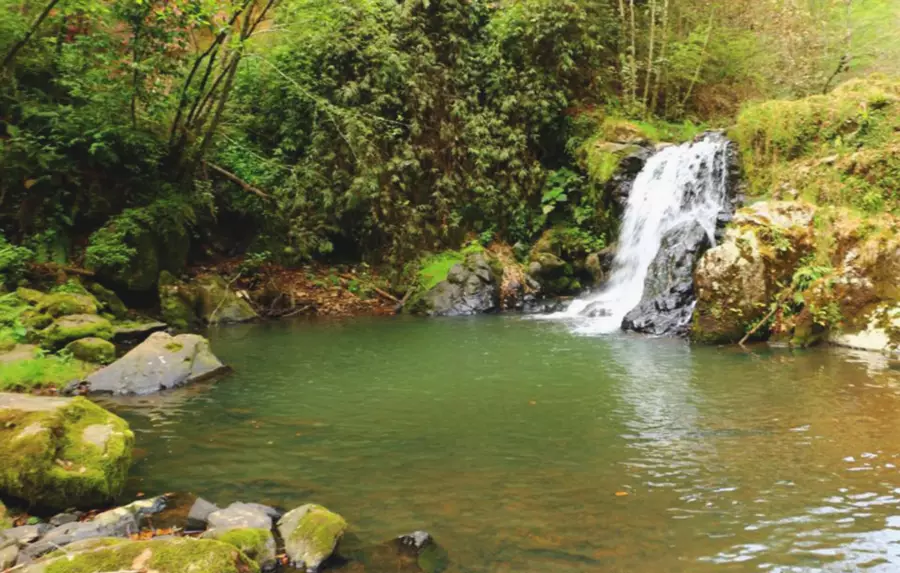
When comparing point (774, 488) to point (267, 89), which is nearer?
point (774, 488)

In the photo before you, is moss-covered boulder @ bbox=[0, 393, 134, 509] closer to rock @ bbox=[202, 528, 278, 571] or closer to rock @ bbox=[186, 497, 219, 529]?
rock @ bbox=[186, 497, 219, 529]

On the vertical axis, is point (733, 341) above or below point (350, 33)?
below

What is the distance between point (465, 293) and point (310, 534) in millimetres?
10842

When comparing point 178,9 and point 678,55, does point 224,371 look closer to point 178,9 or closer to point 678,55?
point 178,9

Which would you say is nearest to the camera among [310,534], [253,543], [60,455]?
[253,543]

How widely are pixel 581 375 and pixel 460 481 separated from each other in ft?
12.0

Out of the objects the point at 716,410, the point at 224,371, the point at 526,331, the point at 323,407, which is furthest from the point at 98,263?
the point at 716,410

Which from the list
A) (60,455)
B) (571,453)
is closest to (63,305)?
(60,455)

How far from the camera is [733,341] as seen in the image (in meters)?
9.66

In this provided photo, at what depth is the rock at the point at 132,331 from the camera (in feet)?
32.9

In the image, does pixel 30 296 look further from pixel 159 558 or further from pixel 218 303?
pixel 159 558

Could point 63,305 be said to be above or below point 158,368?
above

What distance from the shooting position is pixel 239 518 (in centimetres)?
376

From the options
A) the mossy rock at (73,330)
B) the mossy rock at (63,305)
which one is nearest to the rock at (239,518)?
the mossy rock at (73,330)
